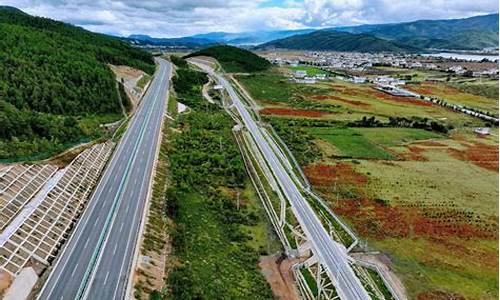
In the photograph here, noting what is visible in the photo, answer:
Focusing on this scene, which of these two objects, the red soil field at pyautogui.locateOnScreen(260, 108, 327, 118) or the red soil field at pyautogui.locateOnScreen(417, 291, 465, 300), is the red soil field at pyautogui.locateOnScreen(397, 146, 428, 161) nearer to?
the red soil field at pyautogui.locateOnScreen(260, 108, 327, 118)

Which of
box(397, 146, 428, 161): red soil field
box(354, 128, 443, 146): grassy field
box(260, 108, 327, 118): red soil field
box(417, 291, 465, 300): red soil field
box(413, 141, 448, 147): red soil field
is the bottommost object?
box(417, 291, 465, 300): red soil field

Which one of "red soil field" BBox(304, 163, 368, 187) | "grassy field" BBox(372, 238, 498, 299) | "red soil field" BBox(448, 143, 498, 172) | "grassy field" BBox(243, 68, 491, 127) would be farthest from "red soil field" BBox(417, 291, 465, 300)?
"grassy field" BBox(243, 68, 491, 127)

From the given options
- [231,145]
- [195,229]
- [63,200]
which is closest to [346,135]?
[231,145]

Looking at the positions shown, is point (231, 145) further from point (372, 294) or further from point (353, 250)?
point (372, 294)

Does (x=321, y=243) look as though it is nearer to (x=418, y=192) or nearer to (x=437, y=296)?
(x=437, y=296)

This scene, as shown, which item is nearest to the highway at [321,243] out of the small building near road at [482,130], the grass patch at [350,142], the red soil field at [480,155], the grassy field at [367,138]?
the grass patch at [350,142]

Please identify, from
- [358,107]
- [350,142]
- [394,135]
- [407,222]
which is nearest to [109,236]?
[407,222]
